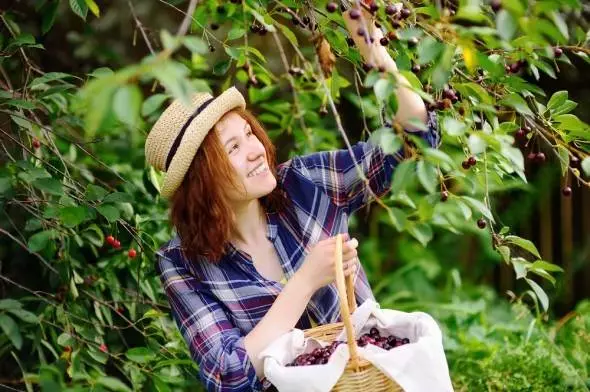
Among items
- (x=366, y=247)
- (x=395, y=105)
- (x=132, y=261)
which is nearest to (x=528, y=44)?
(x=395, y=105)

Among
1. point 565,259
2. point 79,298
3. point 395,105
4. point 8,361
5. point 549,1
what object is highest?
point 549,1

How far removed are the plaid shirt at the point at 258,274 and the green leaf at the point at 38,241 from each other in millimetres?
283

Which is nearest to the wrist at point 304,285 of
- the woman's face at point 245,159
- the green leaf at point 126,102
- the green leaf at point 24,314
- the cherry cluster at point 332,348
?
the cherry cluster at point 332,348

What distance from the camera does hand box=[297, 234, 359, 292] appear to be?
1966mm

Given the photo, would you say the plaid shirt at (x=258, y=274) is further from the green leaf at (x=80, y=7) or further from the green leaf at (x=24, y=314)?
the green leaf at (x=80, y=7)

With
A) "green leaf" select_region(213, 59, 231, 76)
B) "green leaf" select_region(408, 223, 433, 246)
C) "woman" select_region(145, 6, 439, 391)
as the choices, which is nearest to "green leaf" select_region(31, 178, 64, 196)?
"woman" select_region(145, 6, 439, 391)

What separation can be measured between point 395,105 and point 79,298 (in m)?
1.42

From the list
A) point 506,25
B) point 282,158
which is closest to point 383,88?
point 506,25

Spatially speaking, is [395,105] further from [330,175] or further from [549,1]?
[330,175]

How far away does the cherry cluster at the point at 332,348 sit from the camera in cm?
186

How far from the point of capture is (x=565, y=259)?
4.91 m

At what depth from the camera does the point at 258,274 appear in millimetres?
2195

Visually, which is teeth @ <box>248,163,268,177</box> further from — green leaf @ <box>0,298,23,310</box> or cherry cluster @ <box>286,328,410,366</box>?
green leaf @ <box>0,298,23,310</box>

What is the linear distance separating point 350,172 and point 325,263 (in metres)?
0.32
